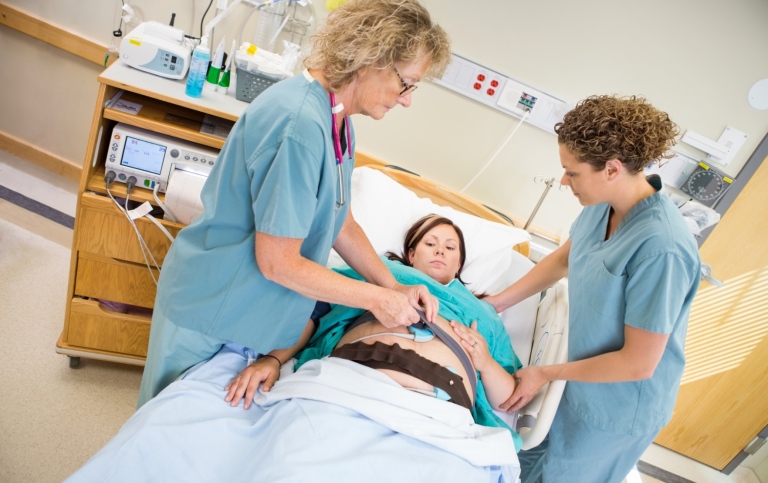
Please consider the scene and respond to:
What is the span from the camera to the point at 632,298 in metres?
1.46

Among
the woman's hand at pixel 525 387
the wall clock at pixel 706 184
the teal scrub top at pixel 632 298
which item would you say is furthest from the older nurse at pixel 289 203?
the wall clock at pixel 706 184

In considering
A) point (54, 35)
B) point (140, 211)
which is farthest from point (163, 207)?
point (54, 35)

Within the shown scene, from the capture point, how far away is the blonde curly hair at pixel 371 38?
1.18 m

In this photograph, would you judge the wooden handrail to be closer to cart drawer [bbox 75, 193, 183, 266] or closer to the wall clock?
cart drawer [bbox 75, 193, 183, 266]

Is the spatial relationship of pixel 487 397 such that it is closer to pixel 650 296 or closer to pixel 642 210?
pixel 650 296

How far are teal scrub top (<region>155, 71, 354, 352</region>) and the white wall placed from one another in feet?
4.14

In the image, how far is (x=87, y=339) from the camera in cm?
208

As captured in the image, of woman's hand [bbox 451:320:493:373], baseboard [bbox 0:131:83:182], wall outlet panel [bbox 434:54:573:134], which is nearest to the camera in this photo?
woman's hand [bbox 451:320:493:373]

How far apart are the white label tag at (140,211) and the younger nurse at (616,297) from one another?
133cm

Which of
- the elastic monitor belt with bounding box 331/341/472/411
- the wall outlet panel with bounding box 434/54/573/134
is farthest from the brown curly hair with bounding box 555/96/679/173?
the wall outlet panel with bounding box 434/54/573/134

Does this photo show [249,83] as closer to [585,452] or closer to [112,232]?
[112,232]

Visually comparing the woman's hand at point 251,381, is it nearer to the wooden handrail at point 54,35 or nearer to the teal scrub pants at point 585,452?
the teal scrub pants at point 585,452

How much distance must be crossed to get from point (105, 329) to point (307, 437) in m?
1.21

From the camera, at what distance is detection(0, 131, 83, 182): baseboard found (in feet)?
9.91
